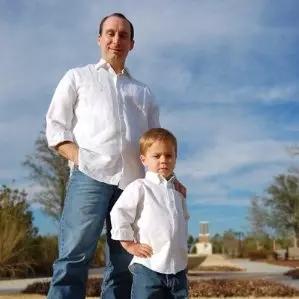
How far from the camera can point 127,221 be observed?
2891 millimetres

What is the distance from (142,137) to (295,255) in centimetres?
3598

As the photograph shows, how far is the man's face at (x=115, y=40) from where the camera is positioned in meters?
3.28

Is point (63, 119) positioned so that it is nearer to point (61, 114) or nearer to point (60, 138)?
point (61, 114)

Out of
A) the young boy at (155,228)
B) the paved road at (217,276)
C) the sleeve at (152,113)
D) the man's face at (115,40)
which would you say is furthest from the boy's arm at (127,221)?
the paved road at (217,276)

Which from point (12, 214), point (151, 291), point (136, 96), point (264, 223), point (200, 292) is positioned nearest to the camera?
point (151, 291)

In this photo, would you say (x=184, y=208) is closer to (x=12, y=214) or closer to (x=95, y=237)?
(x=95, y=237)

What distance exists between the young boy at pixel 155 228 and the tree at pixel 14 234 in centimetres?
1291

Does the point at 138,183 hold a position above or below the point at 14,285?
above

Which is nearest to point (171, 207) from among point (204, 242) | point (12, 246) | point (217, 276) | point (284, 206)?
point (12, 246)

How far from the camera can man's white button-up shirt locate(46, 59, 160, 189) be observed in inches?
123

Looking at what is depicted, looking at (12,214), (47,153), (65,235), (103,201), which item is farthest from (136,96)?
(47,153)

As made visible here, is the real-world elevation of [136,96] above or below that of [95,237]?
above

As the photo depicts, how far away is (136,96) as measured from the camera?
3.36 m

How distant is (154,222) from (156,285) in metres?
0.30
